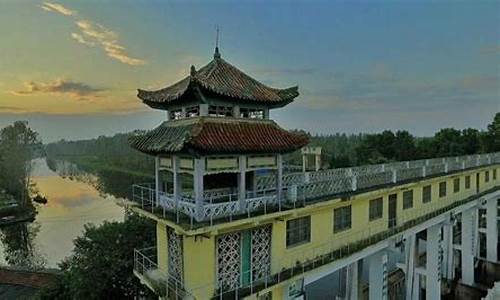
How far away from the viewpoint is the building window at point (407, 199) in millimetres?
17994

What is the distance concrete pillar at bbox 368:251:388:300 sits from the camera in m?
16.9

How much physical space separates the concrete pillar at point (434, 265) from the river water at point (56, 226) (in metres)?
17.5

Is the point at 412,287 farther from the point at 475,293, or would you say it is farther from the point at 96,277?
the point at 96,277

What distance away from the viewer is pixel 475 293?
2547 cm

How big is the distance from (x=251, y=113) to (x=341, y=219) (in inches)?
223

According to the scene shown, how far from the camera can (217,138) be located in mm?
9992

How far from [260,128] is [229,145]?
5.67 ft

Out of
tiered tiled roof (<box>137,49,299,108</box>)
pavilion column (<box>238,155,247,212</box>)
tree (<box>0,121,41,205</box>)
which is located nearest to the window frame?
tiered tiled roof (<box>137,49,299,108</box>)

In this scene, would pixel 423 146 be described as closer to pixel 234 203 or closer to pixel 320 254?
pixel 320 254

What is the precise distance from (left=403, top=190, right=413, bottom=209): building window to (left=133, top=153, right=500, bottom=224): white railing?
697 millimetres

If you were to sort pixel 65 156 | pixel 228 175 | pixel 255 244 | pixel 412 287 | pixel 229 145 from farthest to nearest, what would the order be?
1. pixel 65 156
2. pixel 412 287
3. pixel 228 175
4. pixel 255 244
5. pixel 229 145

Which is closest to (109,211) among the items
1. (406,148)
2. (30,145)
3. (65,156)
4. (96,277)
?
(30,145)

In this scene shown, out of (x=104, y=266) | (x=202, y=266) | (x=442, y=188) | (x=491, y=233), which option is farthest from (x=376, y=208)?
(x=491, y=233)

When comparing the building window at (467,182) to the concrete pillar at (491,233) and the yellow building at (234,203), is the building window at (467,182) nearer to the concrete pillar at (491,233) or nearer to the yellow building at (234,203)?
the concrete pillar at (491,233)
